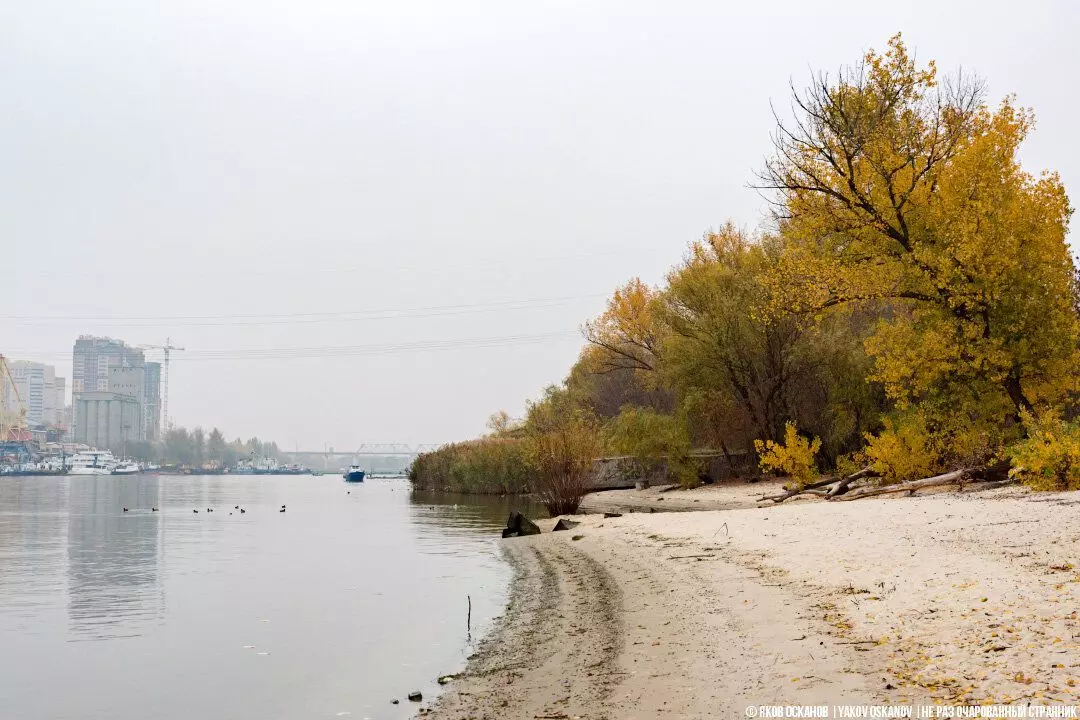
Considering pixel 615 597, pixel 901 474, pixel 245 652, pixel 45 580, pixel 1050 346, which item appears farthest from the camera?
pixel 901 474

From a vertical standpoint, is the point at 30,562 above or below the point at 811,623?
below

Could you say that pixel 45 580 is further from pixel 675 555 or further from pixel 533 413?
pixel 533 413

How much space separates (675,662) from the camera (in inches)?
364

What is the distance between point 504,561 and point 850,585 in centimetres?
1196

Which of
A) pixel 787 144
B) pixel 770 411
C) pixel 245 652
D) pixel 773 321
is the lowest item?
pixel 245 652

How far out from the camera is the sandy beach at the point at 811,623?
7.49m

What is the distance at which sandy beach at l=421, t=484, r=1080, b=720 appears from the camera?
24.6 ft

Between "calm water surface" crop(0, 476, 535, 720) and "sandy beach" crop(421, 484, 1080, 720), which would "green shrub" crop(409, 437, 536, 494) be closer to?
"calm water surface" crop(0, 476, 535, 720)

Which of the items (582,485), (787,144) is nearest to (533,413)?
(582,485)

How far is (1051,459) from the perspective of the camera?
18625mm

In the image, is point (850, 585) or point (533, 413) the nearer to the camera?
point (850, 585)

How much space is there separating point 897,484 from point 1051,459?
7320mm

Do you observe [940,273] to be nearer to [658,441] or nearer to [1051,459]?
[1051,459]

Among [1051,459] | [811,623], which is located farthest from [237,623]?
[1051,459]
